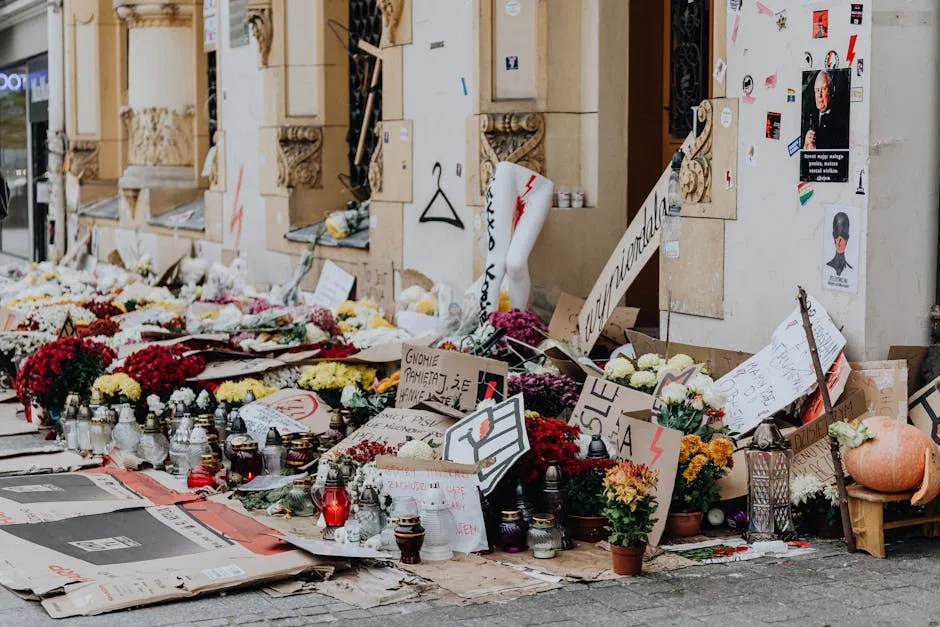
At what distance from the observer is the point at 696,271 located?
8781 mm

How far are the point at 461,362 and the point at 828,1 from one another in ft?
8.80

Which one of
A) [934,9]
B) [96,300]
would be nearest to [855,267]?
[934,9]

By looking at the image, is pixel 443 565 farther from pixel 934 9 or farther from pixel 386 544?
pixel 934 9

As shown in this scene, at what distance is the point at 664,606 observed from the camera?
5617mm

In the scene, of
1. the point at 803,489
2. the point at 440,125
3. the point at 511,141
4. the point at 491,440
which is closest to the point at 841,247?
the point at 803,489

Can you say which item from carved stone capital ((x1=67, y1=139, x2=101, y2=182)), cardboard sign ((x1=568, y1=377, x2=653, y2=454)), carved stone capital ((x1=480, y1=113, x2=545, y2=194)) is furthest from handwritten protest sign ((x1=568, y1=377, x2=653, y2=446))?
carved stone capital ((x1=67, y1=139, x2=101, y2=182))

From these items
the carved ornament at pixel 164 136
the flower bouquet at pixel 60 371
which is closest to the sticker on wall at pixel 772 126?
the flower bouquet at pixel 60 371

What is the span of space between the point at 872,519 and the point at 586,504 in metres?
1.21

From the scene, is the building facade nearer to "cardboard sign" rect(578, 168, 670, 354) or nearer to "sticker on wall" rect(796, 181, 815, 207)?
"sticker on wall" rect(796, 181, 815, 207)

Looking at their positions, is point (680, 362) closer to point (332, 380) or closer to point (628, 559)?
point (628, 559)

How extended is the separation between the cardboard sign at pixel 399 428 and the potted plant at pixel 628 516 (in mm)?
1428

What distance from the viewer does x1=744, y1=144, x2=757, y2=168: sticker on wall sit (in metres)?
8.25

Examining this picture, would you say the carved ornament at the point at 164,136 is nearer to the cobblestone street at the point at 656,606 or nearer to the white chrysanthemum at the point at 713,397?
the white chrysanthemum at the point at 713,397

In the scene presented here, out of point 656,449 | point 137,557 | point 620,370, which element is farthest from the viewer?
point 620,370
